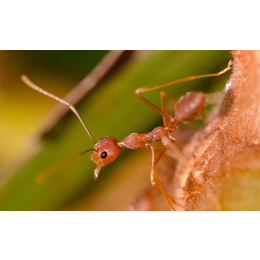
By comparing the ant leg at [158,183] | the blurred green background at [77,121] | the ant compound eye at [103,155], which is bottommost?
the ant leg at [158,183]

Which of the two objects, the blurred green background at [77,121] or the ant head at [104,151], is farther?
the ant head at [104,151]

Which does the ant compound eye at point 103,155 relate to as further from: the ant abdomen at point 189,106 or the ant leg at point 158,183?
the ant abdomen at point 189,106

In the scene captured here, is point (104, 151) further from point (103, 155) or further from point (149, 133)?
point (149, 133)

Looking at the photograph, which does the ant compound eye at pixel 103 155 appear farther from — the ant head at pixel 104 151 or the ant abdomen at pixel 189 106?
the ant abdomen at pixel 189 106

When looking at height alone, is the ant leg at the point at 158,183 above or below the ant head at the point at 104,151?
below

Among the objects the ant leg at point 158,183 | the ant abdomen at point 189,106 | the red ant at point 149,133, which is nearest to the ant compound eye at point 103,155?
the red ant at point 149,133

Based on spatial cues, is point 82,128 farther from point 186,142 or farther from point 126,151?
point 186,142
